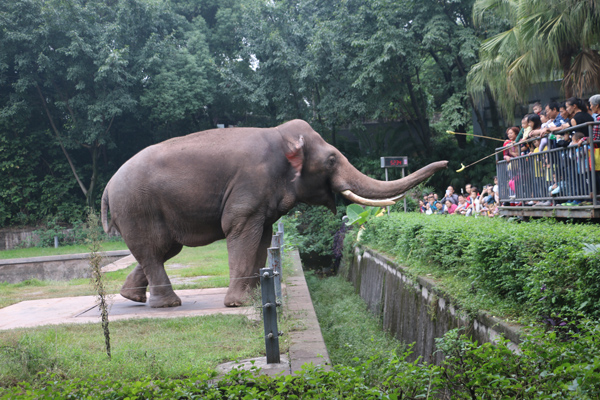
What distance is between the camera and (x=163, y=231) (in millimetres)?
7617

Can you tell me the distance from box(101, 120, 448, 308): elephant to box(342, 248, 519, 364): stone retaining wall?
147 centimetres

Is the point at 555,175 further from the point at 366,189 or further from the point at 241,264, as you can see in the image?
the point at 241,264

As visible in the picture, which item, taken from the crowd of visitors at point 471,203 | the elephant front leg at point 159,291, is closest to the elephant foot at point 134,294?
the elephant front leg at point 159,291

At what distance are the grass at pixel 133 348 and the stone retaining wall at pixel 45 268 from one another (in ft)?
33.6

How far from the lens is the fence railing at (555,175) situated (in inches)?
259

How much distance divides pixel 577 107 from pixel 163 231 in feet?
19.2

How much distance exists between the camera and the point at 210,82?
27.0m

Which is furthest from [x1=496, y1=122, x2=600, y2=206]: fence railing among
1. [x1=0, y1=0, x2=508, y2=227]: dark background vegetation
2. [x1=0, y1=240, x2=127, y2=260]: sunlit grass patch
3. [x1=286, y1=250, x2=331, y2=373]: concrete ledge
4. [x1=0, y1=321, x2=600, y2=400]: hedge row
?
[x1=0, y1=240, x2=127, y2=260]: sunlit grass patch

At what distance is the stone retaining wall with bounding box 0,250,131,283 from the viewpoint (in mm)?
15820

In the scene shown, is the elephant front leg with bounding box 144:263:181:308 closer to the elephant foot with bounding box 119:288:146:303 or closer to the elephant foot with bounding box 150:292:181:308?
the elephant foot with bounding box 150:292:181:308

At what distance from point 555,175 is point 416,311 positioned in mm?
2574

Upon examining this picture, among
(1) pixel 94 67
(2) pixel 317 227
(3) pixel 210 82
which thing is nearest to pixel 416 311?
(2) pixel 317 227

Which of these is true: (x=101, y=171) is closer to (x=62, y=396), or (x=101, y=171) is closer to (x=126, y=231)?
(x=126, y=231)

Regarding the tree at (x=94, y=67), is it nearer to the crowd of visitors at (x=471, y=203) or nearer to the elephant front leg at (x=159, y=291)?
the crowd of visitors at (x=471, y=203)
